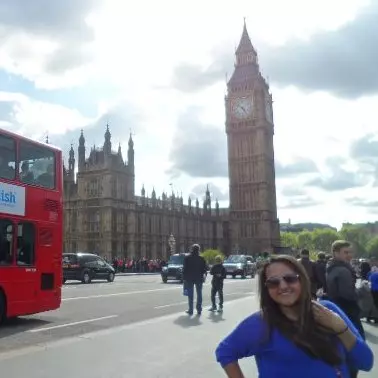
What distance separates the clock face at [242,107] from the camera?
93812mm

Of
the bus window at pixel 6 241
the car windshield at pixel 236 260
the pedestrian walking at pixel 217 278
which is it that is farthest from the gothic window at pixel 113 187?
the bus window at pixel 6 241

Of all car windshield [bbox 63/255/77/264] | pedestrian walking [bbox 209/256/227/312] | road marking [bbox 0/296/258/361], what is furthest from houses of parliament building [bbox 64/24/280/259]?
road marking [bbox 0/296/258/361]

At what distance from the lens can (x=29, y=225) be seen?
36.2 ft

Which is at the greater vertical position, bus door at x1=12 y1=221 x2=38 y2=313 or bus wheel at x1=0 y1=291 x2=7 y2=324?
bus door at x1=12 y1=221 x2=38 y2=313

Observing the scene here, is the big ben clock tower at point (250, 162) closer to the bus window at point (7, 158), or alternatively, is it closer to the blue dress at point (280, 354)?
the bus window at point (7, 158)

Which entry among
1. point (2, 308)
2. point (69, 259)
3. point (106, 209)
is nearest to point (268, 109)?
point (106, 209)

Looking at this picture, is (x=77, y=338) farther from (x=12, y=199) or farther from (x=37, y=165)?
(x=37, y=165)

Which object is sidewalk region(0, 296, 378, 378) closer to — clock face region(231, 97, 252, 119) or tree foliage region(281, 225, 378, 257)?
clock face region(231, 97, 252, 119)

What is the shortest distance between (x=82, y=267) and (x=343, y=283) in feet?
77.8

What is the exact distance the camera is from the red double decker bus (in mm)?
10469

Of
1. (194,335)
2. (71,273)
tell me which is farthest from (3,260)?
(71,273)

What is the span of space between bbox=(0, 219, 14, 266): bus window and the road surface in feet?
4.66

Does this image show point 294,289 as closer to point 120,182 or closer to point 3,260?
point 3,260

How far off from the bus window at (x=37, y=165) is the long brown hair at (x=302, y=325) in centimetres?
936
